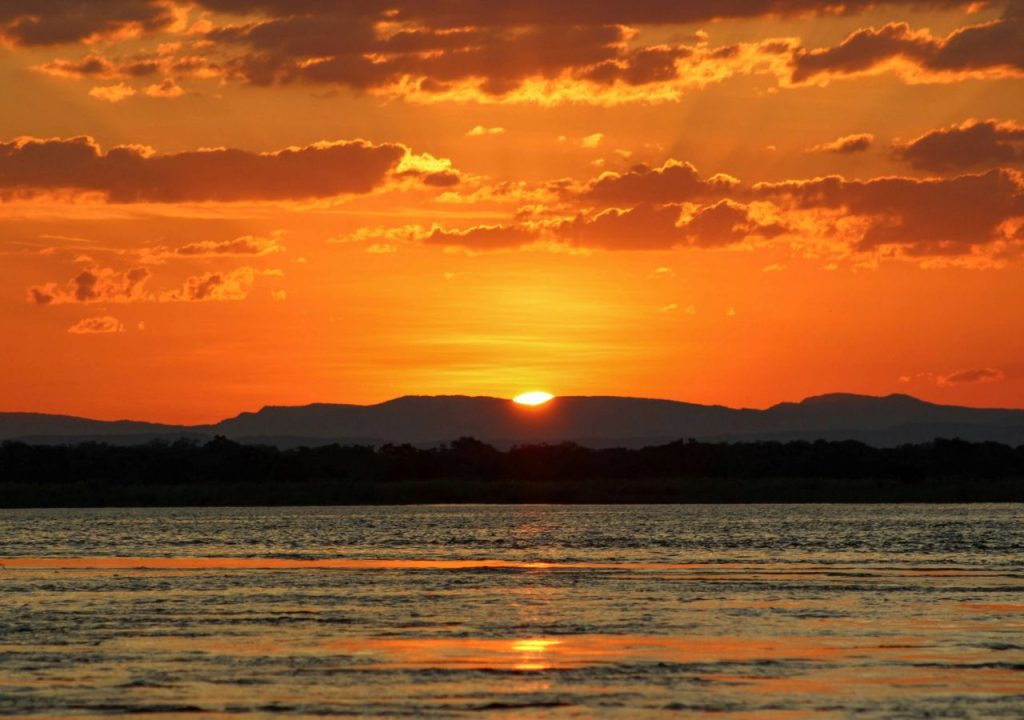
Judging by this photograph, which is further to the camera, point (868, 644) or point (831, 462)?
point (831, 462)

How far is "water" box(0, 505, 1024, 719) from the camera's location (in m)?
33.2

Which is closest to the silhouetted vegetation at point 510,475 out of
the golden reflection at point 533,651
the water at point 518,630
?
the water at point 518,630

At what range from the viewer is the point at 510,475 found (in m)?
191

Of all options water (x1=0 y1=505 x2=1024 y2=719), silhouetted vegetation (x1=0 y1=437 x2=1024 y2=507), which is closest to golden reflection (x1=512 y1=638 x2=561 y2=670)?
water (x1=0 y1=505 x2=1024 y2=719)

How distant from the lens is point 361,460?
198 m

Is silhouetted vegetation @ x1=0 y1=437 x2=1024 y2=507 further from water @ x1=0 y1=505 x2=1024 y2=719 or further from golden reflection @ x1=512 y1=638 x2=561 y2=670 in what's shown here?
golden reflection @ x1=512 y1=638 x2=561 y2=670

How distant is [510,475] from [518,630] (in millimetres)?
145554

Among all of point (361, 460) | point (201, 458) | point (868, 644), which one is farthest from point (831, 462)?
point (868, 644)

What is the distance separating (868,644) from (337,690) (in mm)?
14119

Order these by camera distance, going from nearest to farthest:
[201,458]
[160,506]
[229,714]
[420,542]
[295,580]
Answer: [229,714] → [295,580] → [420,542] → [160,506] → [201,458]

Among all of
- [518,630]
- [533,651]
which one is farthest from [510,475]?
[533,651]

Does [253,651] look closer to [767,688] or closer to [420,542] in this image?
[767,688]

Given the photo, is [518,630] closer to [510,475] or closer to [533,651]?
[533,651]

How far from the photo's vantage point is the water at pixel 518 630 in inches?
1305
